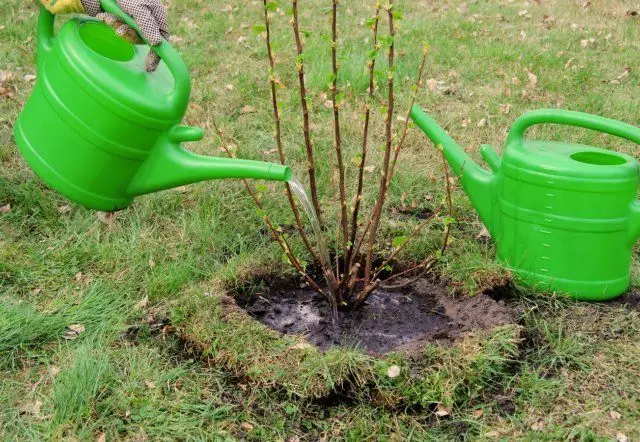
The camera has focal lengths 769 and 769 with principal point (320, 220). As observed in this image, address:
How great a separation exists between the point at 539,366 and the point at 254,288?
1.03 m

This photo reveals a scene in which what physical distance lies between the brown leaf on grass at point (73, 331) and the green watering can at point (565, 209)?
1.50 meters

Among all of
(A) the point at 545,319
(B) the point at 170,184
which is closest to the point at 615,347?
(A) the point at 545,319

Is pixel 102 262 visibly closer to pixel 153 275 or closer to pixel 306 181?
pixel 153 275

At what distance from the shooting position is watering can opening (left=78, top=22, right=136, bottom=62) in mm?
2307

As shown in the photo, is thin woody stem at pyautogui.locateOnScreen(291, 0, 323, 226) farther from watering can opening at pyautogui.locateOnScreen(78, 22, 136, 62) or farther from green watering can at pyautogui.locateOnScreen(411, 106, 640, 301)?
green watering can at pyautogui.locateOnScreen(411, 106, 640, 301)

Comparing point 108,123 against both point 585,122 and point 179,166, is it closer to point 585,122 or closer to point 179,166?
point 179,166

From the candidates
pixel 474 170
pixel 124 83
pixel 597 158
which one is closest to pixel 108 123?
pixel 124 83

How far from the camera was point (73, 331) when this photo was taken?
2594 millimetres

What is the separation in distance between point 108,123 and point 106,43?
0.33 meters

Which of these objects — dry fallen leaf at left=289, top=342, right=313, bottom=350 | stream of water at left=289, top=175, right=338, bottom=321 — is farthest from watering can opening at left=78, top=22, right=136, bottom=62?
dry fallen leaf at left=289, top=342, right=313, bottom=350

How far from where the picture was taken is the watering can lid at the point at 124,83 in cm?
213

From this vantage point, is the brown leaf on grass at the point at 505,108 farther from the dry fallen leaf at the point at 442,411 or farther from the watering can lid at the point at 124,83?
the watering can lid at the point at 124,83

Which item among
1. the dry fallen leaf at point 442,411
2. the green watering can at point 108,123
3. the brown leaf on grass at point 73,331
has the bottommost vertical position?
the brown leaf on grass at point 73,331

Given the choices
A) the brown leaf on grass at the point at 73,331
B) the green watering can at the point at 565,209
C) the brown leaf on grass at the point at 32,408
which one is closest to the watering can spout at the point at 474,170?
the green watering can at the point at 565,209
